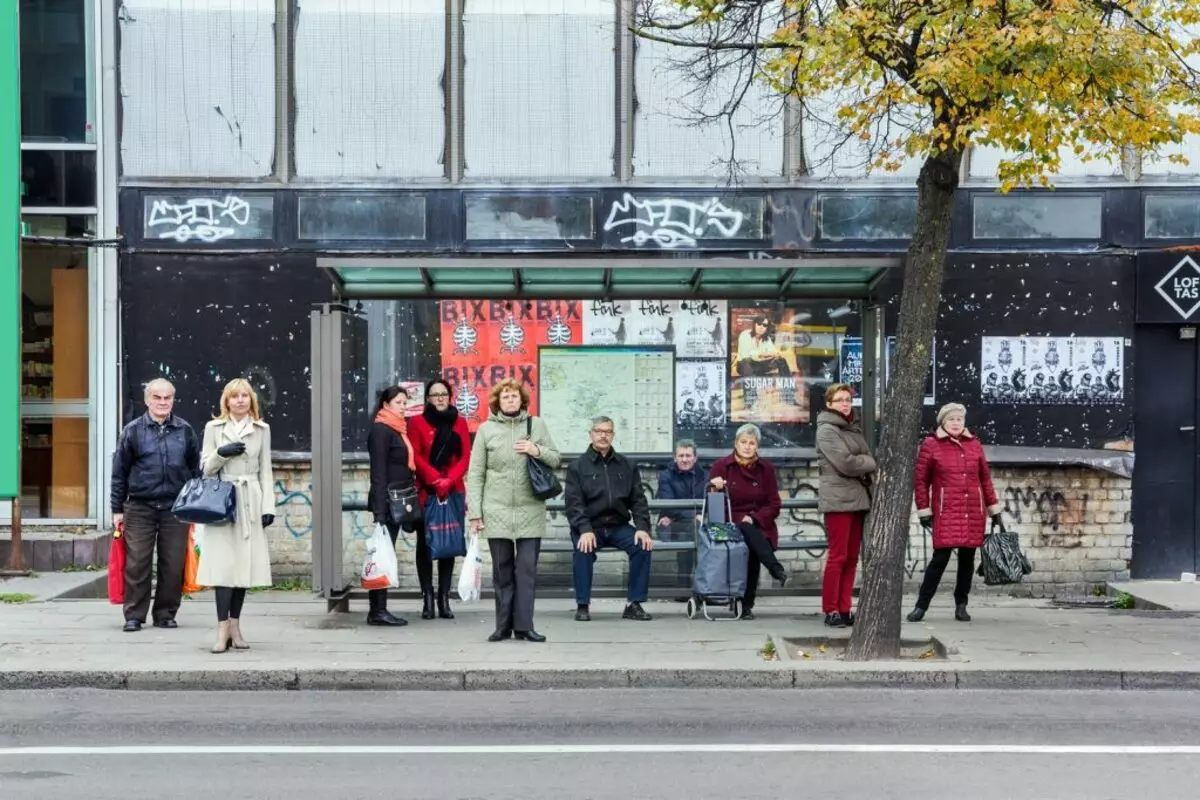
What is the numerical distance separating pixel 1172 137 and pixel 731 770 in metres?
5.36

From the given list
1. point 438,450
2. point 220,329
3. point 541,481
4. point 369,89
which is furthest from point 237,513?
point 369,89

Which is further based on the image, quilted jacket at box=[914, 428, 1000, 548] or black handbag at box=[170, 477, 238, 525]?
quilted jacket at box=[914, 428, 1000, 548]

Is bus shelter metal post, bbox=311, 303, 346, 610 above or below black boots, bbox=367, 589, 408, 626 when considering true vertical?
above

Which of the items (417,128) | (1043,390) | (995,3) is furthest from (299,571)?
Result: (995,3)

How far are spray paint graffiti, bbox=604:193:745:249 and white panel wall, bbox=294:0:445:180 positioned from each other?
1.80 meters

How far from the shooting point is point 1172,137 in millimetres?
9727

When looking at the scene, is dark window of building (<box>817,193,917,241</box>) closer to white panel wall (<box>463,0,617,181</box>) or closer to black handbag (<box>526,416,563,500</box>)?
white panel wall (<box>463,0,617,181</box>)

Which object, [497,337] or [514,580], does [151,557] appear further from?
[497,337]

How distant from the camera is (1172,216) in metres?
13.9

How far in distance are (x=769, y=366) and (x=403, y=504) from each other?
13.8 feet

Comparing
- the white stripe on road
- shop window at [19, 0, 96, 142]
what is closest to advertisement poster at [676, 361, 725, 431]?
shop window at [19, 0, 96, 142]

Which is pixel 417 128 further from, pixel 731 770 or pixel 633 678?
pixel 731 770

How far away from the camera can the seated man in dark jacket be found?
440 inches

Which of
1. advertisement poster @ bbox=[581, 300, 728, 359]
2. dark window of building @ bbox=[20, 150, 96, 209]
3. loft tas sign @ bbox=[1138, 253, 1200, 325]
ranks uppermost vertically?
dark window of building @ bbox=[20, 150, 96, 209]
